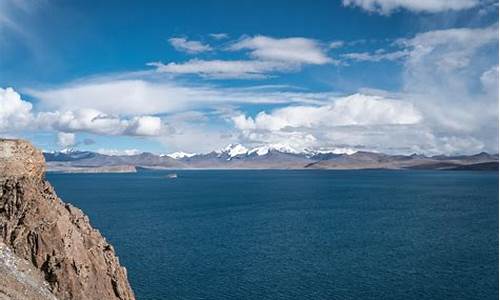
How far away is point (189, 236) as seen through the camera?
121 meters

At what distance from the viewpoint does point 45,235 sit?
1977 inches

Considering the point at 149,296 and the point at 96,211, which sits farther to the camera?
the point at 96,211

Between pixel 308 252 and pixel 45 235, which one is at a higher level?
pixel 45 235

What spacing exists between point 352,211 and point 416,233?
48.6 meters

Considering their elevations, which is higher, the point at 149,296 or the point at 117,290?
the point at 117,290

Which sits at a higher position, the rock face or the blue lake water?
the rock face

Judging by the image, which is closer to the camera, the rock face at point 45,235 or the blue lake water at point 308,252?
the rock face at point 45,235

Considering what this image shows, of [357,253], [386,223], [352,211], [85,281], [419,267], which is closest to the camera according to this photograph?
[85,281]

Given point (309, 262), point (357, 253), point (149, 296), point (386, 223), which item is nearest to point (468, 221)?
point (386, 223)

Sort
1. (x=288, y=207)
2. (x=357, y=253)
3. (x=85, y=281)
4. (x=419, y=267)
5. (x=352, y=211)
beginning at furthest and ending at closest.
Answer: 1. (x=288, y=207)
2. (x=352, y=211)
3. (x=357, y=253)
4. (x=419, y=267)
5. (x=85, y=281)

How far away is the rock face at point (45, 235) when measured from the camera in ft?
161

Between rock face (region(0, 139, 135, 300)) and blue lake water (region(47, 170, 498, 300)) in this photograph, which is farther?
blue lake water (region(47, 170, 498, 300))

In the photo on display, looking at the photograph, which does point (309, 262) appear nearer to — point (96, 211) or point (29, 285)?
point (29, 285)

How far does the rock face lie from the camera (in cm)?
4919
